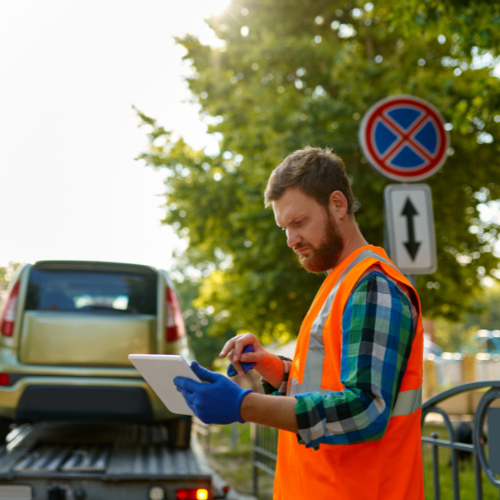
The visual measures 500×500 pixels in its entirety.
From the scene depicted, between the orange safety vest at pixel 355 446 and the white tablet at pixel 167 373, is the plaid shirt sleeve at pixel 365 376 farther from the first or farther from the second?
the white tablet at pixel 167 373

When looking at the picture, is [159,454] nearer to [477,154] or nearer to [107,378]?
[107,378]

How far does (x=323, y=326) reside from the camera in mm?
1601

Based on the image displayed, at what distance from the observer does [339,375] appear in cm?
151

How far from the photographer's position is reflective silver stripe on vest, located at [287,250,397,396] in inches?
63.0

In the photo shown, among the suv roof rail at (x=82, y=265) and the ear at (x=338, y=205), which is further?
the suv roof rail at (x=82, y=265)

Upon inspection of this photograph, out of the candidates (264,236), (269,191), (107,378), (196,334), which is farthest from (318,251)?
(196,334)

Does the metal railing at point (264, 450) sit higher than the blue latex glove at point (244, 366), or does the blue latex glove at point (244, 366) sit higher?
the blue latex glove at point (244, 366)

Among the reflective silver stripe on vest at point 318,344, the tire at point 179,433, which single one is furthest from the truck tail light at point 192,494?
the reflective silver stripe on vest at point 318,344

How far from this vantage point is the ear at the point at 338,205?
172cm

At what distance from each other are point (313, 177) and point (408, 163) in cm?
271

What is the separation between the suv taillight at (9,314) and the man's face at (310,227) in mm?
3110

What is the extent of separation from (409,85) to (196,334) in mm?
20630

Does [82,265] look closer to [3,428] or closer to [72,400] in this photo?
[72,400]

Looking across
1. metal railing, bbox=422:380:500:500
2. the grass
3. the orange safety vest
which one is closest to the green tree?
the grass
